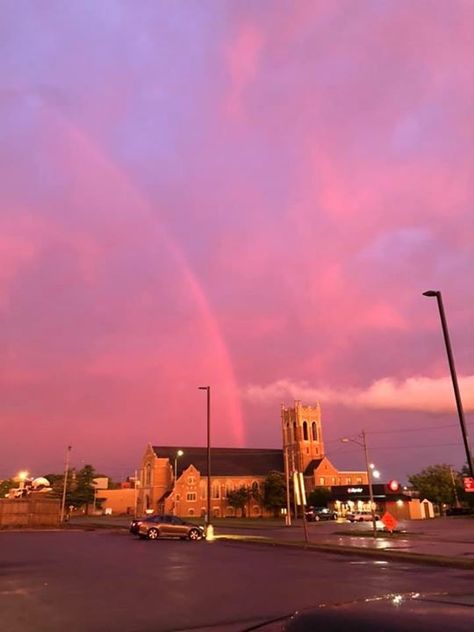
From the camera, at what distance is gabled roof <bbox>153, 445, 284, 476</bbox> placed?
441 feet

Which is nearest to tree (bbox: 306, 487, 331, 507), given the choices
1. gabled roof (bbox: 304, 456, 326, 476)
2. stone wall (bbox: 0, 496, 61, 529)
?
gabled roof (bbox: 304, 456, 326, 476)

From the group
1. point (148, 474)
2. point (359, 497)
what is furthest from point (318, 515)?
point (148, 474)

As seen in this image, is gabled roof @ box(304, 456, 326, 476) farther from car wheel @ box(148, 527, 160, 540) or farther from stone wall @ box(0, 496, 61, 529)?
car wheel @ box(148, 527, 160, 540)

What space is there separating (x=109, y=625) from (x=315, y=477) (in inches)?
5117

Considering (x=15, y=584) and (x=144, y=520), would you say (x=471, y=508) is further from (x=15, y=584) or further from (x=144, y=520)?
(x=15, y=584)

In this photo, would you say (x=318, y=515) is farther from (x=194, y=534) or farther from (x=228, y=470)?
(x=194, y=534)

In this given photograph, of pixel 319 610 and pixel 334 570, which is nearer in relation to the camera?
pixel 319 610

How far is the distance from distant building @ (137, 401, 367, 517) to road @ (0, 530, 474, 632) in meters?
104

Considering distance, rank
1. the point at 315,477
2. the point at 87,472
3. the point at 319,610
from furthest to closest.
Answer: the point at 315,477 → the point at 87,472 → the point at 319,610

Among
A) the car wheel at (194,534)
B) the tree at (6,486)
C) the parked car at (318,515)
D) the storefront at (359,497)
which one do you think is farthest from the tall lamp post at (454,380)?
the tree at (6,486)

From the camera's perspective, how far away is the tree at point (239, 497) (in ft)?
407

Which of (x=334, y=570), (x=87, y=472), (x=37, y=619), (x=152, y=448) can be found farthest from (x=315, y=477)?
(x=37, y=619)

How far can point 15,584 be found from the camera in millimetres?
14117

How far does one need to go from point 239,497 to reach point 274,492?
815cm
